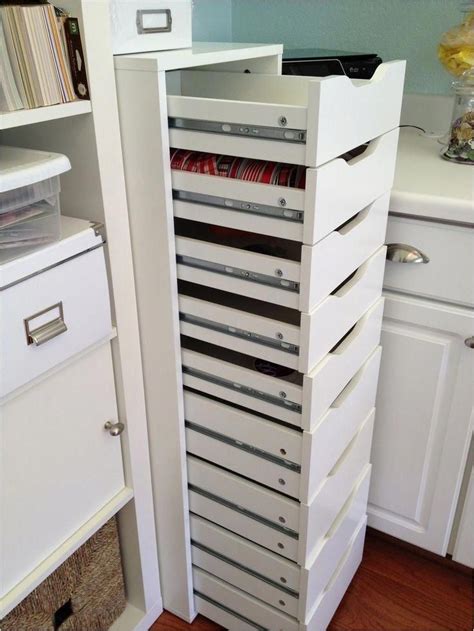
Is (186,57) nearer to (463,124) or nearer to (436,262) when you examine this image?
(436,262)

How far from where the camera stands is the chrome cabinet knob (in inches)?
37.6

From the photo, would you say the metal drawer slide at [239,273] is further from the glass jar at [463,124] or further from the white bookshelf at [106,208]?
the glass jar at [463,124]

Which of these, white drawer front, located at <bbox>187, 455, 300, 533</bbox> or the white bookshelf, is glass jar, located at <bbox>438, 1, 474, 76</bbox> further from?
white drawer front, located at <bbox>187, 455, 300, 533</bbox>

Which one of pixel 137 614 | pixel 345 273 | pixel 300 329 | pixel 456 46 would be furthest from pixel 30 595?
pixel 456 46

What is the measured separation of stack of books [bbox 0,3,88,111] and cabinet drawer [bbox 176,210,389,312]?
276mm

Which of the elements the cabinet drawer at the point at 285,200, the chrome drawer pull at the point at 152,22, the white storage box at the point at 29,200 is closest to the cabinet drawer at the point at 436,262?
the cabinet drawer at the point at 285,200

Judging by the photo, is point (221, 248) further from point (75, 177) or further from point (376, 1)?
point (376, 1)

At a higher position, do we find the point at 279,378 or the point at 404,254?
the point at 404,254

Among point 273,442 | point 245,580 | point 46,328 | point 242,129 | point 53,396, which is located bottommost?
point 245,580

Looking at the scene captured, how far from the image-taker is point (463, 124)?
1194 millimetres

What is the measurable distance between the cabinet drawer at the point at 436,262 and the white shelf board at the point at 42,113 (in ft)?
1.91

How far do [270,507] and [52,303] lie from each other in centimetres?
51

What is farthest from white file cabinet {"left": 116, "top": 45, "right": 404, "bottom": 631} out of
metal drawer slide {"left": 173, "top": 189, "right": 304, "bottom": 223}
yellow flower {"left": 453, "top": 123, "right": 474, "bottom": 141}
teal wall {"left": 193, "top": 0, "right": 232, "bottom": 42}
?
teal wall {"left": 193, "top": 0, "right": 232, "bottom": 42}

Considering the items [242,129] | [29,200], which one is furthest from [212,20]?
[29,200]
